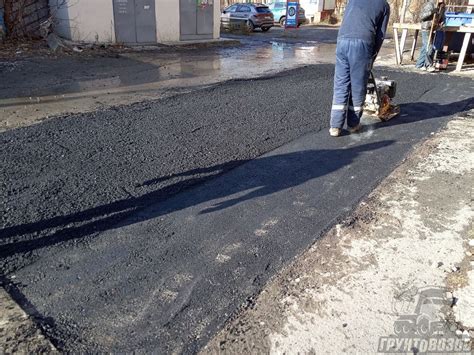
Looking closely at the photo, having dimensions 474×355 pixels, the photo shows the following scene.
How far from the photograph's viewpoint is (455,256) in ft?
9.96

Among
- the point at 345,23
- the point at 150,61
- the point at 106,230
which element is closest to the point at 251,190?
the point at 106,230

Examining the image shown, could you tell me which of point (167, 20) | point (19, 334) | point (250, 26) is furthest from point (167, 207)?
point (250, 26)

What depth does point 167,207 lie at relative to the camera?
3670 mm

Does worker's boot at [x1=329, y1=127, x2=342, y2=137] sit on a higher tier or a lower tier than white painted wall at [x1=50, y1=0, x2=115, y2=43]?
lower

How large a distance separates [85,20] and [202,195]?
12.5 meters

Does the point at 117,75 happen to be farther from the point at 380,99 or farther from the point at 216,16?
the point at 216,16

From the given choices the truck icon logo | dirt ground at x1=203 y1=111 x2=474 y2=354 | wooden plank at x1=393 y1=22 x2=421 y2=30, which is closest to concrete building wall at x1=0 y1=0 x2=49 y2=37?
wooden plank at x1=393 y1=22 x2=421 y2=30

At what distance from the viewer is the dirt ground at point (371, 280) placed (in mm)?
2281

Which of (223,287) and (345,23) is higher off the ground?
(345,23)

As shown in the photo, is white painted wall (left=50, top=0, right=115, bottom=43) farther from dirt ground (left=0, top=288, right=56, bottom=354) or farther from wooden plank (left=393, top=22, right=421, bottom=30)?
dirt ground (left=0, top=288, right=56, bottom=354)

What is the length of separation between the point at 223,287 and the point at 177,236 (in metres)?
0.74

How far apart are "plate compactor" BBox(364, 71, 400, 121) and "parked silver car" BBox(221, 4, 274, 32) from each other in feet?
64.0

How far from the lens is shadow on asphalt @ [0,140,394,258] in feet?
10.5

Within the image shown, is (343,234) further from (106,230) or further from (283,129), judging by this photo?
(283,129)
